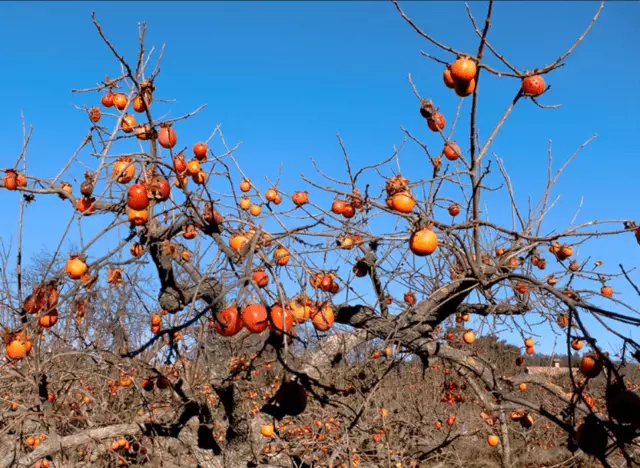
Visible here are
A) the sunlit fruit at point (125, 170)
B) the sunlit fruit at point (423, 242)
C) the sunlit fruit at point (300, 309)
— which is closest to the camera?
the sunlit fruit at point (423, 242)

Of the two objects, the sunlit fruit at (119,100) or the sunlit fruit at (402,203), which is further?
the sunlit fruit at (119,100)

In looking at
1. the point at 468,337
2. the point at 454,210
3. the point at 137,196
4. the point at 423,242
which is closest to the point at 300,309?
the point at 423,242

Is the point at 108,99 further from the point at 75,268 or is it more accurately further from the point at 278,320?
the point at 278,320

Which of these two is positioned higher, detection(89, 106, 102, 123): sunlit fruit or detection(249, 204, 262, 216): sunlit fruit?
detection(89, 106, 102, 123): sunlit fruit

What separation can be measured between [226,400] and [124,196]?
1650 mm

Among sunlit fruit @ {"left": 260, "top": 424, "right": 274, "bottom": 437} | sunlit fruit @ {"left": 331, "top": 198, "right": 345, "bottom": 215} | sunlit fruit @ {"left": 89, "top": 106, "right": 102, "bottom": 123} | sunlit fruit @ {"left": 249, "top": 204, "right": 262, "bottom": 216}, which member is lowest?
sunlit fruit @ {"left": 260, "top": 424, "right": 274, "bottom": 437}

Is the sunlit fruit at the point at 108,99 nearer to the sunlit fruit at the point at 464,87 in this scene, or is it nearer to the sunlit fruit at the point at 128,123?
the sunlit fruit at the point at 128,123

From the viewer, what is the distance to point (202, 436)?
13.9 ft

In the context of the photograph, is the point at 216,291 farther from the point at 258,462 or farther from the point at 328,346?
the point at 258,462

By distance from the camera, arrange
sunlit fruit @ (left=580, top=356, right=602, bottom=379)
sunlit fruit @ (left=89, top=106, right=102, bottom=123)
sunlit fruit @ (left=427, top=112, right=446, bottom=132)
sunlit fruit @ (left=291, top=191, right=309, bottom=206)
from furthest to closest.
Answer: sunlit fruit @ (left=291, top=191, right=309, bottom=206)
sunlit fruit @ (left=89, top=106, right=102, bottom=123)
sunlit fruit @ (left=427, top=112, right=446, bottom=132)
sunlit fruit @ (left=580, top=356, right=602, bottom=379)

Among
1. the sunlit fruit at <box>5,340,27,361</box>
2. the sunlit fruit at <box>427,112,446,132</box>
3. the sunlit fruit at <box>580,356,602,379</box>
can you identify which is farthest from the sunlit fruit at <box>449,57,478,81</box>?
the sunlit fruit at <box>5,340,27,361</box>

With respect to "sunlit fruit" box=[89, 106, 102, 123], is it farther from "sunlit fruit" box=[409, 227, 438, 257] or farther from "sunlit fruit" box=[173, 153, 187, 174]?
"sunlit fruit" box=[409, 227, 438, 257]

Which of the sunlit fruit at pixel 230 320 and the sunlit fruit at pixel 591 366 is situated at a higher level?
the sunlit fruit at pixel 230 320

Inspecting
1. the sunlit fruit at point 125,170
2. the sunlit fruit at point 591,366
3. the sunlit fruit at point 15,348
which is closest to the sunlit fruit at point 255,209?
the sunlit fruit at point 125,170
